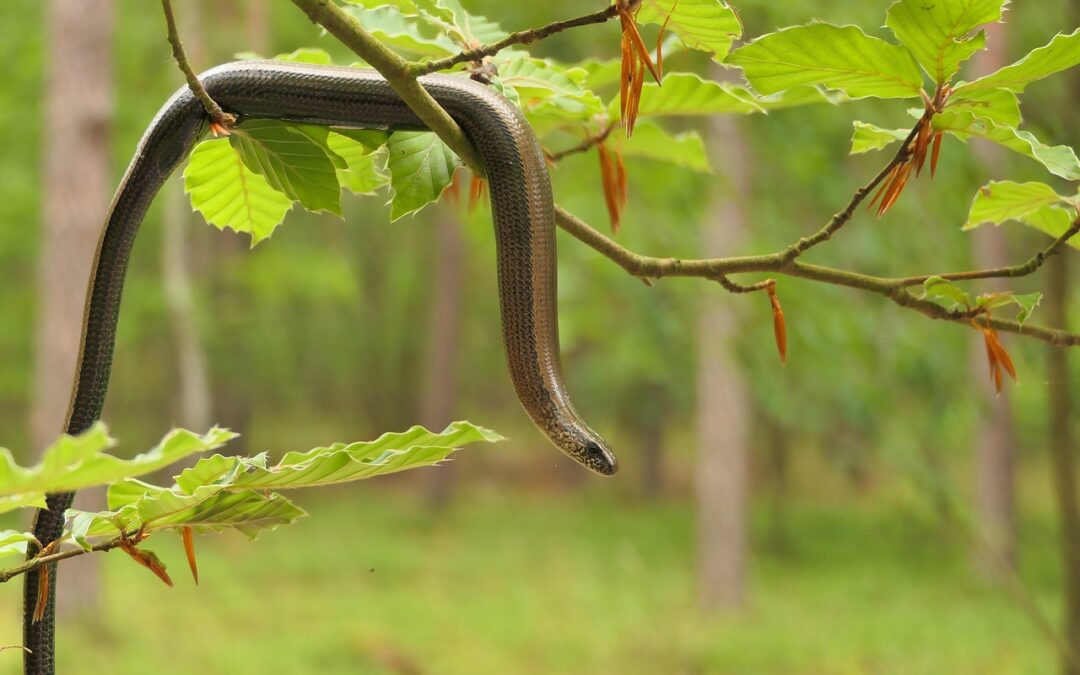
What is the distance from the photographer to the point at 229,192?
53 cm

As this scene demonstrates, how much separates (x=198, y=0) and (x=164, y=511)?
6.24 m

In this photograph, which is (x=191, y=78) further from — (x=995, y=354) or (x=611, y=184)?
(x=995, y=354)

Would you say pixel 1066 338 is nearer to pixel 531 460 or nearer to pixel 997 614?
pixel 997 614

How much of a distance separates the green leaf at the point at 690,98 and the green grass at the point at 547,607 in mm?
2479

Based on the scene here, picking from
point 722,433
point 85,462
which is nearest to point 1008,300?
point 85,462

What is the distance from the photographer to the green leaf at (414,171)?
48 centimetres

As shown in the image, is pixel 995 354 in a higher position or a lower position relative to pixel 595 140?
lower

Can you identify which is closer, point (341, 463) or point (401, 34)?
point (341, 463)

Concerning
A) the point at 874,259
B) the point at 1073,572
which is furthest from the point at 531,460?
the point at 1073,572

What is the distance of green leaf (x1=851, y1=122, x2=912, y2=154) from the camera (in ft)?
1.77

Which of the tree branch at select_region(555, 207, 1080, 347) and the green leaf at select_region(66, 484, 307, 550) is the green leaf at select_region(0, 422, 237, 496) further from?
the tree branch at select_region(555, 207, 1080, 347)

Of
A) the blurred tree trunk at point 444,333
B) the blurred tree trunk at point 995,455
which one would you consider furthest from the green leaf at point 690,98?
the blurred tree trunk at point 444,333

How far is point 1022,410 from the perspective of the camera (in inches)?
297

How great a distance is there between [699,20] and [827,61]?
0.22 ft
